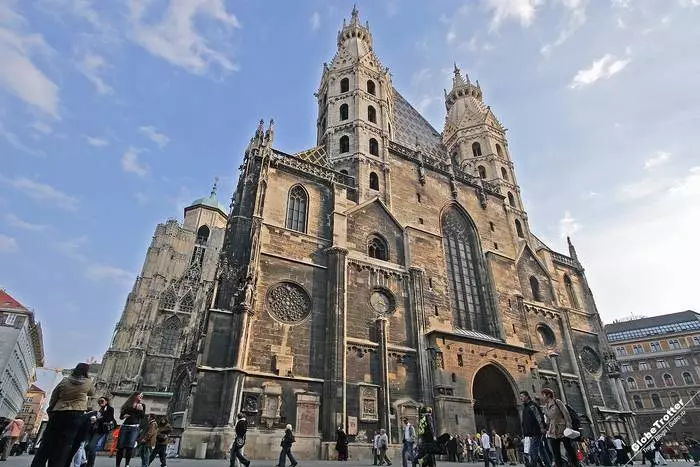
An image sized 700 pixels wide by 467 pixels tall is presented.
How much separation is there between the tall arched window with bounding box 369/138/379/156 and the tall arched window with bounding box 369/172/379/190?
166cm

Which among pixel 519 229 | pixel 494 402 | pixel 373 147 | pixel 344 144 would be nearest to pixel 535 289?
pixel 519 229

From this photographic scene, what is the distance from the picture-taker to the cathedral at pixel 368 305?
14961 millimetres

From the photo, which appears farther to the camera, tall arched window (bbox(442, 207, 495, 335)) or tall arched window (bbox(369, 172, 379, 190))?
tall arched window (bbox(369, 172, 379, 190))

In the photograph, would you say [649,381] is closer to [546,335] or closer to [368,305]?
[546,335]

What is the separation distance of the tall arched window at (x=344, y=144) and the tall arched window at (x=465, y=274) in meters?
7.48

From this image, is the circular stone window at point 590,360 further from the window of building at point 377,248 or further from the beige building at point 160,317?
the beige building at point 160,317

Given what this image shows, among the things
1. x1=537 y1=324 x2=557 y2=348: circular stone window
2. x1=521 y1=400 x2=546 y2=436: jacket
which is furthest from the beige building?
x1=537 y1=324 x2=557 y2=348: circular stone window

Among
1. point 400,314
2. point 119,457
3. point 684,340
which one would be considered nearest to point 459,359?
point 400,314

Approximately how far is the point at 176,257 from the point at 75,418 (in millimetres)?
39072

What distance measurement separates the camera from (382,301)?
19.2 meters

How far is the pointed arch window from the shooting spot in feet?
113

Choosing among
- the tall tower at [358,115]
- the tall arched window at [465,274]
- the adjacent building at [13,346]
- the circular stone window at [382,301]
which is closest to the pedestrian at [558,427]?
the circular stone window at [382,301]

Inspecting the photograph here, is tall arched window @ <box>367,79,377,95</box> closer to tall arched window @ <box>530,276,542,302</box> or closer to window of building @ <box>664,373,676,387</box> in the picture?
tall arched window @ <box>530,276,542,302</box>

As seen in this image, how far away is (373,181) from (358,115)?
4.65 metres
